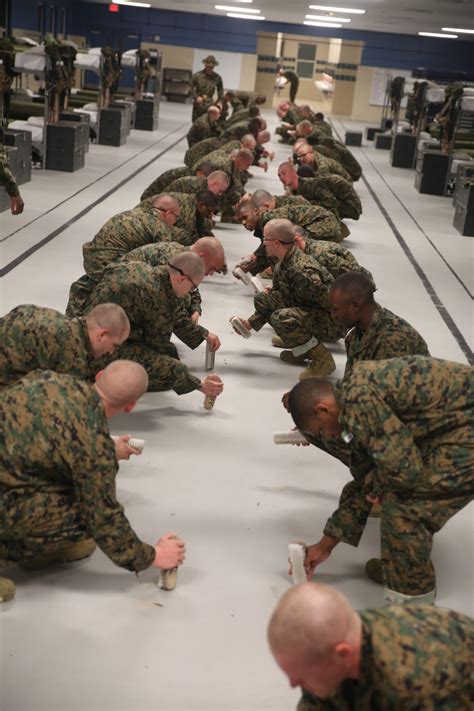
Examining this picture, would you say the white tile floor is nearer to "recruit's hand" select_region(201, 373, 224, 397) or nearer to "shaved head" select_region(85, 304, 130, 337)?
"recruit's hand" select_region(201, 373, 224, 397)

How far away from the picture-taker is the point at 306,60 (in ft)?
106

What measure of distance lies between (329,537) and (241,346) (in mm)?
2948

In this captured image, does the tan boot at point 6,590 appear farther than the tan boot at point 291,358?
No

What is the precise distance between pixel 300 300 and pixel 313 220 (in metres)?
1.63

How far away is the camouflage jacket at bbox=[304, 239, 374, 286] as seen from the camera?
5.95 metres

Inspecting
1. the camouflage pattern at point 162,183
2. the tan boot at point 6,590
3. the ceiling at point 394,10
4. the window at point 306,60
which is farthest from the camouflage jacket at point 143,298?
the window at point 306,60

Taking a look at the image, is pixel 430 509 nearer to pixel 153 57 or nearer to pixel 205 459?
pixel 205 459

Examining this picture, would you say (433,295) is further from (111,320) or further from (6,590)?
(6,590)

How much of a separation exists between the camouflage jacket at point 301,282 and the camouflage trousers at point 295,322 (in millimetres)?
44

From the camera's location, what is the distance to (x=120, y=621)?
313 cm

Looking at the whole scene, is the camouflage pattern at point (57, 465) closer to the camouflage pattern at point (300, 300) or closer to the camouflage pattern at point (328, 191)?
the camouflage pattern at point (300, 300)

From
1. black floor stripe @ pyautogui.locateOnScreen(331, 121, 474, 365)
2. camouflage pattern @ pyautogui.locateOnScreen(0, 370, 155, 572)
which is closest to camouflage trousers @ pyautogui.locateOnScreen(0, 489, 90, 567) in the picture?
camouflage pattern @ pyautogui.locateOnScreen(0, 370, 155, 572)

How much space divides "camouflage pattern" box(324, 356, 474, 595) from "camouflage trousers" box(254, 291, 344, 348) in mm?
2468

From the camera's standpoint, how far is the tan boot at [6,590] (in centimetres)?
312
